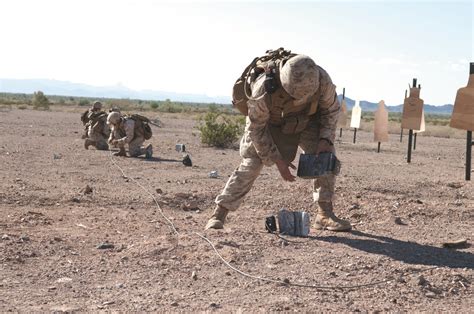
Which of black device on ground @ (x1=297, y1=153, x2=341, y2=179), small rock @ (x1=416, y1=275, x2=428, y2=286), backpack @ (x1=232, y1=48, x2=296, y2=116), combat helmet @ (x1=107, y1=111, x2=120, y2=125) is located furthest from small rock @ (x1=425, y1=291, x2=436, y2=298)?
combat helmet @ (x1=107, y1=111, x2=120, y2=125)

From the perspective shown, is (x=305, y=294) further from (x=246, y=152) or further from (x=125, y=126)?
(x=125, y=126)

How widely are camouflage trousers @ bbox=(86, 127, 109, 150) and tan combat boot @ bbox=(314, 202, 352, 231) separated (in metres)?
9.78

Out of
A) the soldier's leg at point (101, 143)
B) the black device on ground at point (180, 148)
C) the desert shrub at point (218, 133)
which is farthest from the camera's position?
the desert shrub at point (218, 133)

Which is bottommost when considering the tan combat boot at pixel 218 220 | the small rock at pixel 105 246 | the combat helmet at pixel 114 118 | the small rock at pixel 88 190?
the small rock at pixel 105 246

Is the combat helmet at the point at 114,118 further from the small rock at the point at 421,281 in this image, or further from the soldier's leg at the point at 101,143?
the small rock at the point at 421,281

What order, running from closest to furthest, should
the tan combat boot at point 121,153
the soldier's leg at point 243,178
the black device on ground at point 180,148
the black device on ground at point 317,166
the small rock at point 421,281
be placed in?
the small rock at point 421,281 → the black device on ground at point 317,166 → the soldier's leg at point 243,178 → the tan combat boot at point 121,153 → the black device on ground at point 180,148

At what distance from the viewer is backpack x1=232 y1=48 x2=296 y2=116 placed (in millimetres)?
5582

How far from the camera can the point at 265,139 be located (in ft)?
18.7

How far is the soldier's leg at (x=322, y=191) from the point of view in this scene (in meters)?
6.14

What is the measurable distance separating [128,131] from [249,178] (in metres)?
8.20

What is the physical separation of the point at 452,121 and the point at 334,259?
6.80 m

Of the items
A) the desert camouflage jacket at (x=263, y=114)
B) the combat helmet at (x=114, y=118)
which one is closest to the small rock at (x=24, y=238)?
the desert camouflage jacket at (x=263, y=114)

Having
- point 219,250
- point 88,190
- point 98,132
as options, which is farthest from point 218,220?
point 98,132

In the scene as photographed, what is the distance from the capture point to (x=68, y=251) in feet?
18.3
